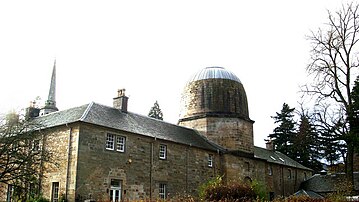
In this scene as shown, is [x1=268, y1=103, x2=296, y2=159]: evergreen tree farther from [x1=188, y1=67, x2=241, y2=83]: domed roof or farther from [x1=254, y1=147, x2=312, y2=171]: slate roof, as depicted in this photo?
[x1=188, y1=67, x2=241, y2=83]: domed roof

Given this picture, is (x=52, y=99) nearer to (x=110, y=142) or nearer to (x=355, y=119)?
(x=110, y=142)

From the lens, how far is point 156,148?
101 ft

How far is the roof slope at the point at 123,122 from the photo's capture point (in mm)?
27672

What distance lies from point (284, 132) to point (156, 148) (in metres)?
39.6

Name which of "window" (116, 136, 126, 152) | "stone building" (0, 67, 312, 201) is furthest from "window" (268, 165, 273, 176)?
"window" (116, 136, 126, 152)

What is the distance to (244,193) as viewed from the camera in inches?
1035

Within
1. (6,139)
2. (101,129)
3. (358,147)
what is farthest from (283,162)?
(6,139)

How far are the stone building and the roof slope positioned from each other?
0.11 m

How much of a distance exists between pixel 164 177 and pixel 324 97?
14068 millimetres

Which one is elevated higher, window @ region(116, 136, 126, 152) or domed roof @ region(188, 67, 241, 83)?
domed roof @ region(188, 67, 241, 83)

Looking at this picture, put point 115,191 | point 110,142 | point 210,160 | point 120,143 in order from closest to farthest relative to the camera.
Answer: point 115,191 → point 110,142 → point 120,143 → point 210,160

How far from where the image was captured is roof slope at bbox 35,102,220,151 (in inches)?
1089

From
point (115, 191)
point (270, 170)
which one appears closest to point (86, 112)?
point (115, 191)

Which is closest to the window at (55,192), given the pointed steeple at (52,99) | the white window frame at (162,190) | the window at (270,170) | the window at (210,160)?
the white window frame at (162,190)
